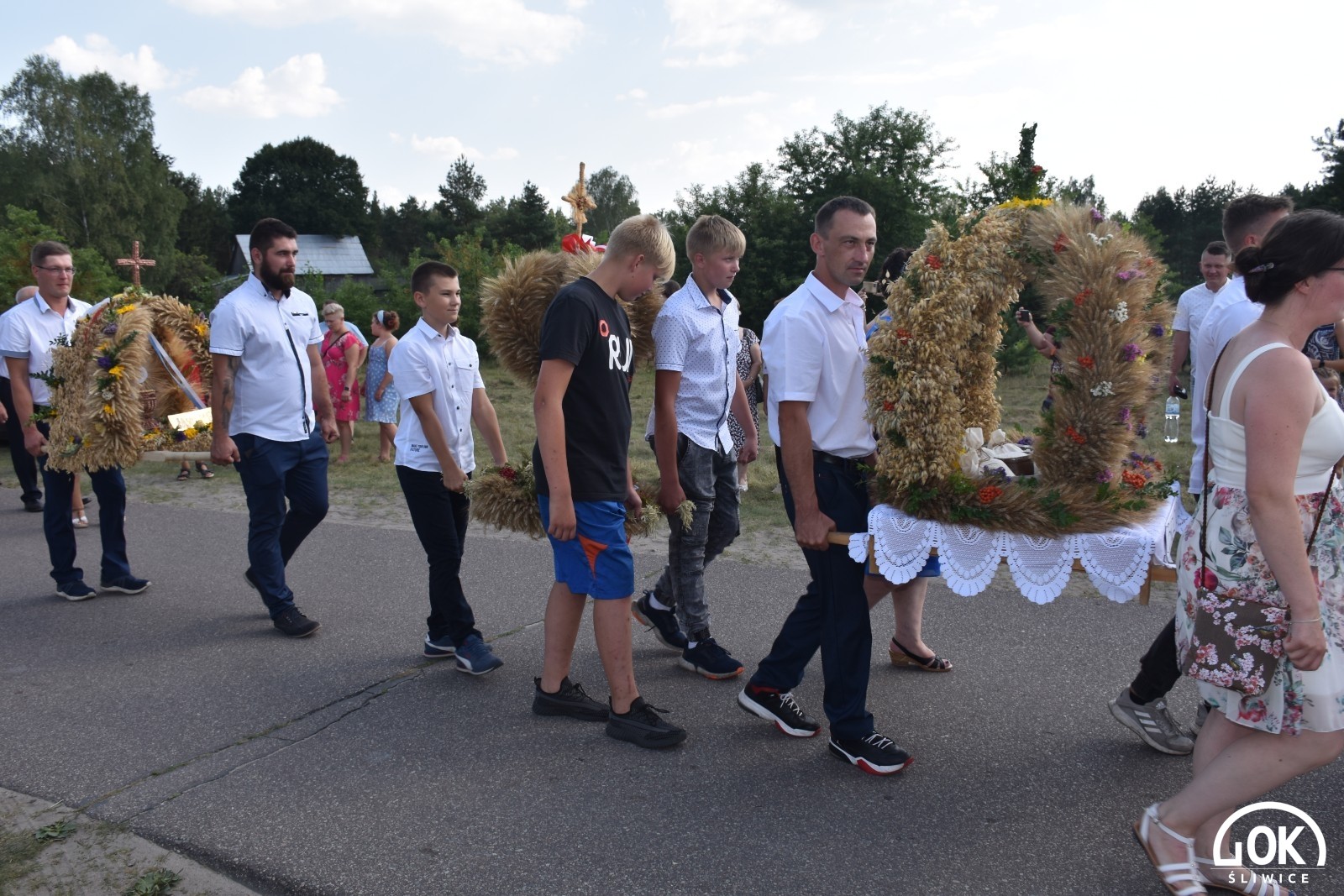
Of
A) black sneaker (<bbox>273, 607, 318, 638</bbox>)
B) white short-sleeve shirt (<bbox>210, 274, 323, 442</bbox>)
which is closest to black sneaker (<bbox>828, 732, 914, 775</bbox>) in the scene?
black sneaker (<bbox>273, 607, 318, 638</bbox>)

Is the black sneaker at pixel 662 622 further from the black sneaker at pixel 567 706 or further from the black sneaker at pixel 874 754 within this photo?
the black sneaker at pixel 874 754

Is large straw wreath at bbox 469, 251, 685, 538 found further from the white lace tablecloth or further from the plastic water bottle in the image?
the plastic water bottle

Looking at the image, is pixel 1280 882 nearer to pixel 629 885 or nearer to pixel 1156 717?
pixel 1156 717

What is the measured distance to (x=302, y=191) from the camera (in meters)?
67.4

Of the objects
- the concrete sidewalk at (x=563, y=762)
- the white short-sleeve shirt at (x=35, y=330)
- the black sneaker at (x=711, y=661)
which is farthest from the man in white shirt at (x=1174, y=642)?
the white short-sleeve shirt at (x=35, y=330)

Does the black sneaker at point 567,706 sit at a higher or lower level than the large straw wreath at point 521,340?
lower

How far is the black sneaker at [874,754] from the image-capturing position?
3.59 metres

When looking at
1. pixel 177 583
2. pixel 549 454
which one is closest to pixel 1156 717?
pixel 549 454

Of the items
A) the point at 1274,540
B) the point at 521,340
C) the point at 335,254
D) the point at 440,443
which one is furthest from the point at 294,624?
the point at 335,254

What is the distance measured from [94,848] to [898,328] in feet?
10.5

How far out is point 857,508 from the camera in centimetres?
368

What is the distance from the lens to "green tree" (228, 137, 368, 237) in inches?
2640

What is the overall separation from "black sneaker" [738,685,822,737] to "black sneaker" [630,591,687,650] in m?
0.94

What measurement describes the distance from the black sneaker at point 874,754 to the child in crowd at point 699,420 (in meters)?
1.07
